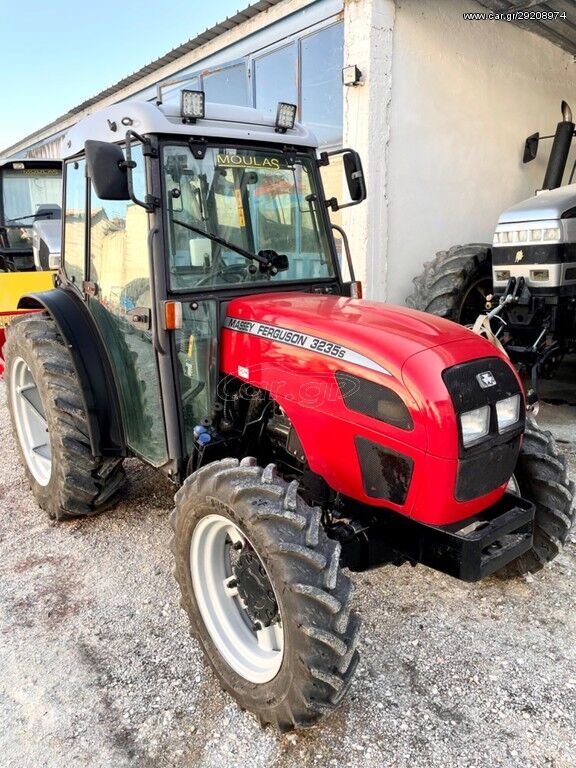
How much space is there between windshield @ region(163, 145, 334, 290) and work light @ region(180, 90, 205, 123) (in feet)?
0.45

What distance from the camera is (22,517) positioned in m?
3.58

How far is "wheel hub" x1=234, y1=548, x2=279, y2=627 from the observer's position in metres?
2.09


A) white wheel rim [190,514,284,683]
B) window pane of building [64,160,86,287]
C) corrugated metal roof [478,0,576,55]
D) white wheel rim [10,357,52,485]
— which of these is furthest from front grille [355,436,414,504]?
corrugated metal roof [478,0,576,55]

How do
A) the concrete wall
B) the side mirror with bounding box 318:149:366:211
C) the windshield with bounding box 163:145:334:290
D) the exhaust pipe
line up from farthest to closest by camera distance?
1. the exhaust pipe
2. the concrete wall
3. the side mirror with bounding box 318:149:366:211
4. the windshield with bounding box 163:145:334:290

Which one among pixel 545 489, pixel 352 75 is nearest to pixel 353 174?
pixel 545 489

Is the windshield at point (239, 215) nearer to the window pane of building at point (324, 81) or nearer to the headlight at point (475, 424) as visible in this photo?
the headlight at point (475, 424)

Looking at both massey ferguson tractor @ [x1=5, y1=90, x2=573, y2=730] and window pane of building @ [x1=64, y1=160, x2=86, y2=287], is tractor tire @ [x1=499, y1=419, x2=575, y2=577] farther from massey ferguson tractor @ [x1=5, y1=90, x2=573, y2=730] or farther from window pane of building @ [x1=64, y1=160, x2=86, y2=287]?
window pane of building @ [x1=64, y1=160, x2=86, y2=287]

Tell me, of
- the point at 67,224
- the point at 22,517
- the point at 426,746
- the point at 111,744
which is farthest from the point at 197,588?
the point at 67,224

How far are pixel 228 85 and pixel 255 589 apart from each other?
283 inches

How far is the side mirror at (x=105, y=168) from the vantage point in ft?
7.48

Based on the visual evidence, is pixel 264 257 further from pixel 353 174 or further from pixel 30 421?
pixel 30 421

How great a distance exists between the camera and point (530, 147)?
23.9ft

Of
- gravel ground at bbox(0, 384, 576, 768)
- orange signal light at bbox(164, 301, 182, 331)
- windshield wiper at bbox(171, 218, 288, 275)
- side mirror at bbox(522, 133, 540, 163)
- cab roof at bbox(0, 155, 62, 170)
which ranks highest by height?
side mirror at bbox(522, 133, 540, 163)

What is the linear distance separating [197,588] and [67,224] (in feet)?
7.33
